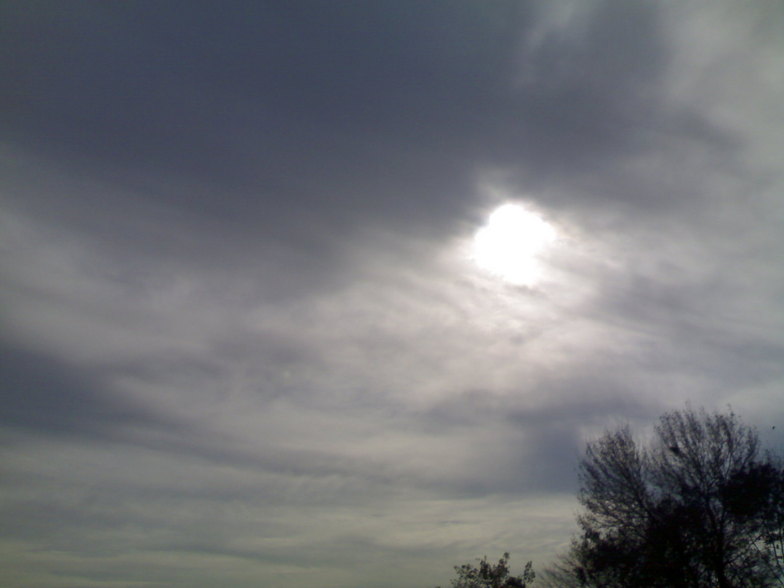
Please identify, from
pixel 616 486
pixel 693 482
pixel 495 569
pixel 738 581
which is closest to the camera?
pixel 738 581

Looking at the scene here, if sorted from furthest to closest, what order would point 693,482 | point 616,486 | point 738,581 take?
point 616,486, point 693,482, point 738,581

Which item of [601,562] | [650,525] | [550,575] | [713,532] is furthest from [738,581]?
[550,575]

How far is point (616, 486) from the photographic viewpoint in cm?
3531

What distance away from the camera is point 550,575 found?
48.5m

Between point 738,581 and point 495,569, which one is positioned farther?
point 495,569

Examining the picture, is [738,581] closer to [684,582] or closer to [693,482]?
[684,582]

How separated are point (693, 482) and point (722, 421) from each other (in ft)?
13.0

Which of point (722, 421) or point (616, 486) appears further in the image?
point (616, 486)

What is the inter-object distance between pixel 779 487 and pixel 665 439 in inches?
238

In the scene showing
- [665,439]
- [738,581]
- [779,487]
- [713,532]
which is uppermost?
[665,439]

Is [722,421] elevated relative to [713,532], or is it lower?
elevated

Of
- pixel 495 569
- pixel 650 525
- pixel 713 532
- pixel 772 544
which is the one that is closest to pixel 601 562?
pixel 650 525

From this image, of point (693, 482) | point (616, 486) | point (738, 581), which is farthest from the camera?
point (616, 486)

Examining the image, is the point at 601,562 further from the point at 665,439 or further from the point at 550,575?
the point at 550,575
